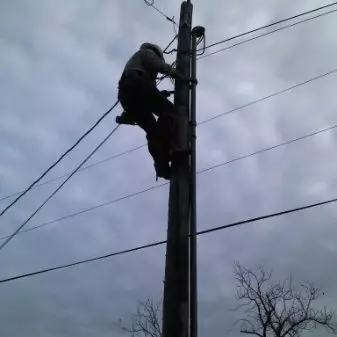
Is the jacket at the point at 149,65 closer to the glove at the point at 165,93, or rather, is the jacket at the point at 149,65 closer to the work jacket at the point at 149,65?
the work jacket at the point at 149,65

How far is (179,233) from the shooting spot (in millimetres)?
4125

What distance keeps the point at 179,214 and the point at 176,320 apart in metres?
0.96

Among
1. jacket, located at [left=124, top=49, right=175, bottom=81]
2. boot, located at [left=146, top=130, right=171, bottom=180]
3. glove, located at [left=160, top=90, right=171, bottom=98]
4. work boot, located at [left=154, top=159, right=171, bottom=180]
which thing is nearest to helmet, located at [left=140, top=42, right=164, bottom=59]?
jacket, located at [left=124, top=49, right=175, bottom=81]

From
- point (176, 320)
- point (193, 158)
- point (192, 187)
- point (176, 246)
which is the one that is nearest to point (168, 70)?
point (193, 158)

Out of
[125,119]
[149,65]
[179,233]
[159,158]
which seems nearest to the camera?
[179,233]

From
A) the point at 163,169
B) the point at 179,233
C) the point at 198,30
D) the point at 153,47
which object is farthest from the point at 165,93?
the point at 179,233

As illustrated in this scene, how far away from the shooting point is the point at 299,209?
5359 mm

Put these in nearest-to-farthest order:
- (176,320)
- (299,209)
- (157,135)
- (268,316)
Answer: (176,320) → (157,135) → (299,209) → (268,316)

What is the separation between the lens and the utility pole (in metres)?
3.73

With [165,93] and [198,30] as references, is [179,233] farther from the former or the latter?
[198,30]

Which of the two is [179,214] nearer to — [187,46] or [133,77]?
[133,77]

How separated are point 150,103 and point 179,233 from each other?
1.56 meters

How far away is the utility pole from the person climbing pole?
0.13m

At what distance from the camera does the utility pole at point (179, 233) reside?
3.73 meters
